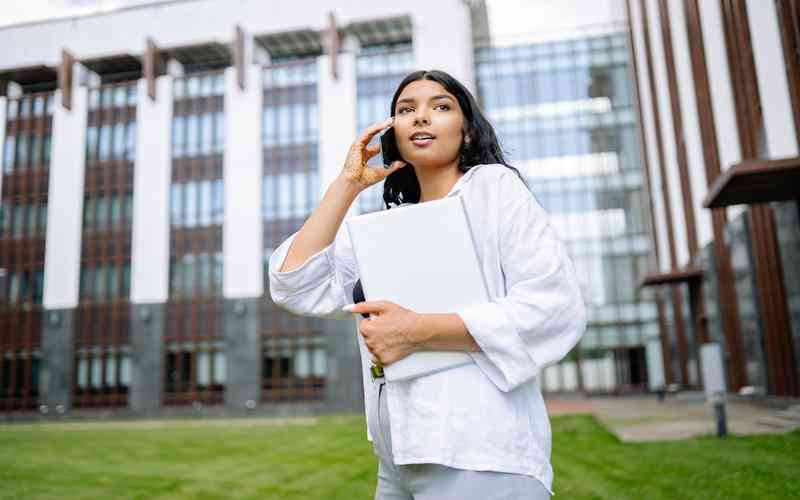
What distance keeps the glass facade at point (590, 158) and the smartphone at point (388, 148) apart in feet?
126

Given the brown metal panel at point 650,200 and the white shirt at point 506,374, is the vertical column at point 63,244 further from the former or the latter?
the white shirt at point 506,374

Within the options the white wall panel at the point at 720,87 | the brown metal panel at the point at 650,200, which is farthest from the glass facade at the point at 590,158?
the white wall panel at the point at 720,87

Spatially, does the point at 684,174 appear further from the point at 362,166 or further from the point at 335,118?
the point at 362,166

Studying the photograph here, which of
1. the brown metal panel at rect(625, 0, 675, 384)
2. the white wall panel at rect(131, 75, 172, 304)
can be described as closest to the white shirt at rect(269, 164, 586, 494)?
the white wall panel at rect(131, 75, 172, 304)

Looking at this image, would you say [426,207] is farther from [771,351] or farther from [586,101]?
[586,101]

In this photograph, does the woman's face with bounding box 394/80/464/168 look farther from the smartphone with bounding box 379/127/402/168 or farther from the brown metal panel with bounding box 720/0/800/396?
the brown metal panel with bounding box 720/0/800/396

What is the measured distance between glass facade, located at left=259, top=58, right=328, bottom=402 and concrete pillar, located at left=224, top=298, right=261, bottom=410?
0.33m

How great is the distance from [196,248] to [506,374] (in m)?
35.8

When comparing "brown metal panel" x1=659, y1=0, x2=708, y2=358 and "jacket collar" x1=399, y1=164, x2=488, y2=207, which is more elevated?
"brown metal panel" x1=659, y1=0, x2=708, y2=358

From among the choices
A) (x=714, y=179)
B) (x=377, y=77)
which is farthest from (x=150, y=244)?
(x=714, y=179)

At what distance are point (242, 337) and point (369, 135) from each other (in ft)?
111

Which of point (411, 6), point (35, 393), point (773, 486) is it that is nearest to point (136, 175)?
point (35, 393)

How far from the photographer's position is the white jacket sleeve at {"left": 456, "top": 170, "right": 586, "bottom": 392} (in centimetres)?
137

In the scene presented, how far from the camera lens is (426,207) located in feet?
4.65
